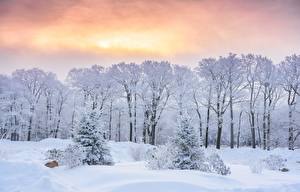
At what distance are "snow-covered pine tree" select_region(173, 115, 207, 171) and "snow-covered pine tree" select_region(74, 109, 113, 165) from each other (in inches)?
129

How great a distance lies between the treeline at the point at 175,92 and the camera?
146ft

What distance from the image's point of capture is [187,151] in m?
18.9

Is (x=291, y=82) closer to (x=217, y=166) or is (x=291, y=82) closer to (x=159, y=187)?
(x=217, y=166)

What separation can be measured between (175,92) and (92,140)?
2870cm

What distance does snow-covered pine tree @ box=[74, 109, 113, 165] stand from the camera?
19531mm

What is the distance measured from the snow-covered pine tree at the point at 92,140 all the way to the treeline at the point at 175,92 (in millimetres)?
16689

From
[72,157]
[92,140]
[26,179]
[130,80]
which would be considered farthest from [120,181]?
[130,80]

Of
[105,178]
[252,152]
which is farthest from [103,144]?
[252,152]

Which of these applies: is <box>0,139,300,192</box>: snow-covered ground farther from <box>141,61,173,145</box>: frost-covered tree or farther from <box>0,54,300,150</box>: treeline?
<box>141,61,173,145</box>: frost-covered tree

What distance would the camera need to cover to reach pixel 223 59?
44531 mm

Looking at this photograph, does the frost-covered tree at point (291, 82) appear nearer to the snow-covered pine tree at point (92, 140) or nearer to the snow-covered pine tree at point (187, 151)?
the snow-covered pine tree at point (187, 151)

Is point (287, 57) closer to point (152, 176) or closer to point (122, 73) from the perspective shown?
point (122, 73)

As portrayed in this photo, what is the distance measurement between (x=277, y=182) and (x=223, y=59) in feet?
98.4

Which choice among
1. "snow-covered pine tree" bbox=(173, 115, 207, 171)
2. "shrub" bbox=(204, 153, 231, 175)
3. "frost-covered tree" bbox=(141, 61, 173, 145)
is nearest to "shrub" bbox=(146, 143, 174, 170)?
"snow-covered pine tree" bbox=(173, 115, 207, 171)
